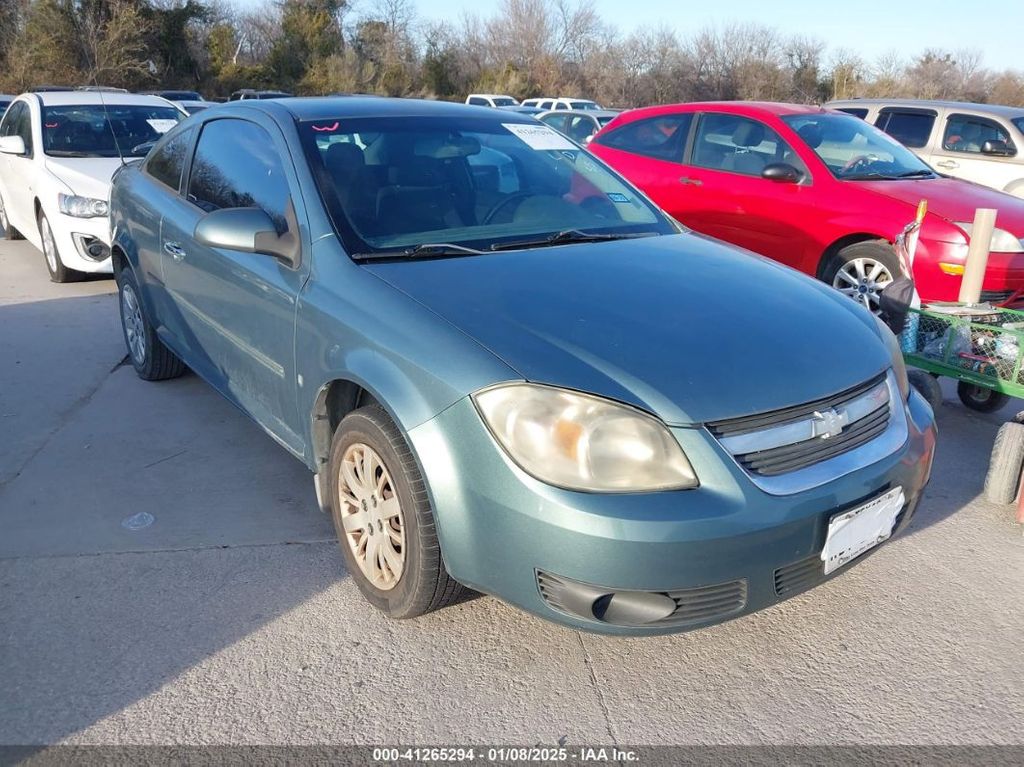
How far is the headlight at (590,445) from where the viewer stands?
7.54ft

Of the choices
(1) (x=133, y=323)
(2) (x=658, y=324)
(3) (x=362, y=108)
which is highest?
(3) (x=362, y=108)

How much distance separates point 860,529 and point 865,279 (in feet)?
12.7

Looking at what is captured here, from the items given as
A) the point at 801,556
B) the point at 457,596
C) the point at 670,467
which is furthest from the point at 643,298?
the point at 457,596

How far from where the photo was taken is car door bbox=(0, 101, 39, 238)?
769cm

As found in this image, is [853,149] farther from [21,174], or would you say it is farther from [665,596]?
[21,174]

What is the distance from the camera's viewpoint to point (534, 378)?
2.36 metres

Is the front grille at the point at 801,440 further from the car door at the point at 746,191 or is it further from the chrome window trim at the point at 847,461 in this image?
the car door at the point at 746,191

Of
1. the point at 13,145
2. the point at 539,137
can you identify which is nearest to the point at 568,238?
the point at 539,137

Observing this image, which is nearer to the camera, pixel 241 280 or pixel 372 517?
pixel 372 517

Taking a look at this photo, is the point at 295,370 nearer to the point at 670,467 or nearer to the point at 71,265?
the point at 670,467

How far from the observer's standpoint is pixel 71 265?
720cm

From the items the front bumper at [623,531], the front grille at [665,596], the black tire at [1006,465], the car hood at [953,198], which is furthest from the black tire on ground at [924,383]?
the front grille at [665,596]

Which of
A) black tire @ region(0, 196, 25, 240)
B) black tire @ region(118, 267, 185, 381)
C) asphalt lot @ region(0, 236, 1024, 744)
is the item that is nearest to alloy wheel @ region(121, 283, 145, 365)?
black tire @ region(118, 267, 185, 381)

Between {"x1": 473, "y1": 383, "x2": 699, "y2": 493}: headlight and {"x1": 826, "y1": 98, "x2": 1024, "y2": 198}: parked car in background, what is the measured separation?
8.98m
